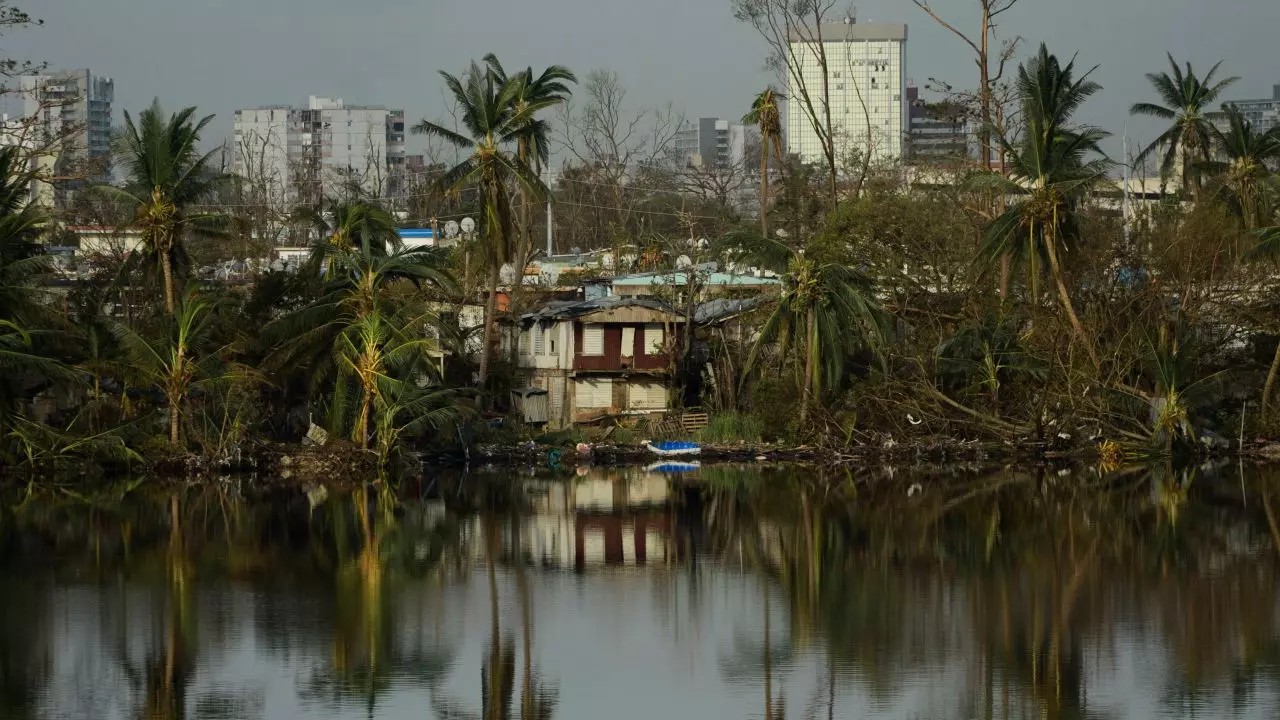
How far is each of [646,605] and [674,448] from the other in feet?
60.9

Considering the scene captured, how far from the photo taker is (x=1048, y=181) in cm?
3491

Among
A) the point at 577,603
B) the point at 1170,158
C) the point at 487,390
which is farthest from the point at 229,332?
the point at 1170,158

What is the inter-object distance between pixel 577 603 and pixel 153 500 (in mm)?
12769

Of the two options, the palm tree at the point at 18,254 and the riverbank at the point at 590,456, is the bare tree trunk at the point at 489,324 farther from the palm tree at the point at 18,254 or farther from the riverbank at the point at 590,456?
the palm tree at the point at 18,254

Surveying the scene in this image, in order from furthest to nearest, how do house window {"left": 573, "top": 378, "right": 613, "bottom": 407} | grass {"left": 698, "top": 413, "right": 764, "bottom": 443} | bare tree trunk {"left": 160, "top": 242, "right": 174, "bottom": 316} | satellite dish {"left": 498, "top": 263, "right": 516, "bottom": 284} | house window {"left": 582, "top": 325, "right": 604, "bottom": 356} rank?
satellite dish {"left": 498, "top": 263, "right": 516, "bottom": 284} < house window {"left": 573, "top": 378, "right": 613, "bottom": 407} < house window {"left": 582, "top": 325, "right": 604, "bottom": 356} < grass {"left": 698, "top": 413, "right": 764, "bottom": 443} < bare tree trunk {"left": 160, "top": 242, "right": 174, "bottom": 316}

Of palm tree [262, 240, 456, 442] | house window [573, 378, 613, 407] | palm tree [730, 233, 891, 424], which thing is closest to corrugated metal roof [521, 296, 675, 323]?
house window [573, 378, 613, 407]

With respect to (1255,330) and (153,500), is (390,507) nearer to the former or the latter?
(153,500)

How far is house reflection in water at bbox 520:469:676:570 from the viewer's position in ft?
71.6

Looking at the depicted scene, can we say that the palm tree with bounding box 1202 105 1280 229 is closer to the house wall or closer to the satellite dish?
the house wall

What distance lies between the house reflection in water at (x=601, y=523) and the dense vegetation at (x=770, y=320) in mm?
3958

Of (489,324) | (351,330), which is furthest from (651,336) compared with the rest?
(351,330)

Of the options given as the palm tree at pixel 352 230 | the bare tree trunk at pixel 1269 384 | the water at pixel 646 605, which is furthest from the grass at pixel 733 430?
the bare tree trunk at pixel 1269 384

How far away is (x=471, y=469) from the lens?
34.2m

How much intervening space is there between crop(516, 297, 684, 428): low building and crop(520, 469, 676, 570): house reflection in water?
762 centimetres
